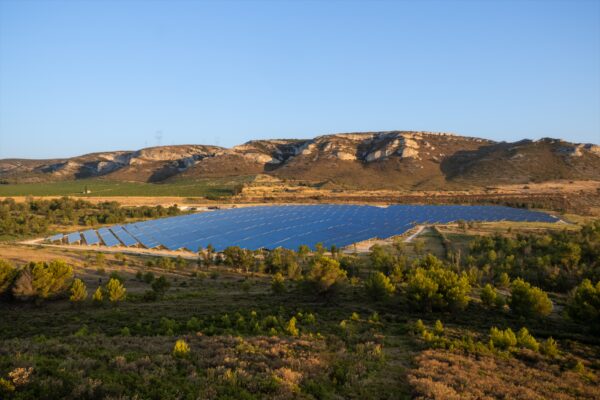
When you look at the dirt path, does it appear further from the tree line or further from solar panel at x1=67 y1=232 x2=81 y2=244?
the tree line

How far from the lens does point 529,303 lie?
28.1m

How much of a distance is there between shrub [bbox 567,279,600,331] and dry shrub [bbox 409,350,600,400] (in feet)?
28.9

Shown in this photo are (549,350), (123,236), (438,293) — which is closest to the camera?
(549,350)

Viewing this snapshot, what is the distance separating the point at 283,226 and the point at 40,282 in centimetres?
6876

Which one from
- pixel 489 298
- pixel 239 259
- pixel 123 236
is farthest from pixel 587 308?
pixel 123 236

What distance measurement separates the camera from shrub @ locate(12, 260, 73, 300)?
1222 inches

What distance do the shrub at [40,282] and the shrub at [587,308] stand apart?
4005 centimetres

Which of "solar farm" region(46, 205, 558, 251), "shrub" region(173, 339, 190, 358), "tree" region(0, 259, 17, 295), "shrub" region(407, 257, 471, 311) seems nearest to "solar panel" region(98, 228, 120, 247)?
"solar farm" region(46, 205, 558, 251)

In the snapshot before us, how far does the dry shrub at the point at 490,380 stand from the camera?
44.4 feet

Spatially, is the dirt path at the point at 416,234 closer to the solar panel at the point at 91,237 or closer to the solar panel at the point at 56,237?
the solar panel at the point at 91,237

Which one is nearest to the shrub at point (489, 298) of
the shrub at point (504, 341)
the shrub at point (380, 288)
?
the shrub at point (380, 288)

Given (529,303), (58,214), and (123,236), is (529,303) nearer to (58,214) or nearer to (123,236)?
(123,236)

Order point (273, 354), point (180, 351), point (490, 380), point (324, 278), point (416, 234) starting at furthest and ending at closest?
point (416, 234)
point (324, 278)
point (273, 354)
point (180, 351)
point (490, 380)

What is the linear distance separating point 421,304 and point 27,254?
2260 inches
